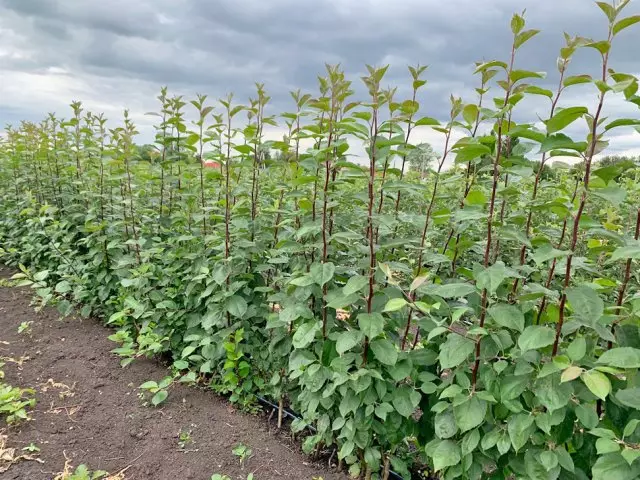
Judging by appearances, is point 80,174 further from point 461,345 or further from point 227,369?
point 461,345

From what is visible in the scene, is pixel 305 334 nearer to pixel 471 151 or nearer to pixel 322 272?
pixel 322 272

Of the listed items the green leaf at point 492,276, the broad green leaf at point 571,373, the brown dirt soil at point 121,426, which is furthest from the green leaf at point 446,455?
the brown dirt soil at point 121,426

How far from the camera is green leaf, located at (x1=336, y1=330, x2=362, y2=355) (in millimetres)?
1932

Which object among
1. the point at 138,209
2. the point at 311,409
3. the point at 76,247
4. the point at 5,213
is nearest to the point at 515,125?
the point at 311,409

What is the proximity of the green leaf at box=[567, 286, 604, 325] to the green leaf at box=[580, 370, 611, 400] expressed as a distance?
6.7 inches

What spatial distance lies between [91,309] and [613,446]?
4208 millimetres

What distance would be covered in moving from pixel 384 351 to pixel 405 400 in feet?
0.89

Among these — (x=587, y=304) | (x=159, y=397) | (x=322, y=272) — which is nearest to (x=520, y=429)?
(x=587, y=304)

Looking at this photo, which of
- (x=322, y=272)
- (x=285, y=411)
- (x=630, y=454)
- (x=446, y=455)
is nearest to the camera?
(x=630, y=454)

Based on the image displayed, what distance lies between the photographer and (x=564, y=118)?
1.46 meters

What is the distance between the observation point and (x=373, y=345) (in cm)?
199

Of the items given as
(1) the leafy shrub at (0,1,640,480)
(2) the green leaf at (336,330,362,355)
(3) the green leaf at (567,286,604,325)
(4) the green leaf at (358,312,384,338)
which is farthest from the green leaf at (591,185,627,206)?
(2) the green leaf at (336,330,362,355)

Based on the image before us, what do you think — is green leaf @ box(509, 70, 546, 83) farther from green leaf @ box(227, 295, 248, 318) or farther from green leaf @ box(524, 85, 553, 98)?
green leaf @ box(227, 295, 248, 318)

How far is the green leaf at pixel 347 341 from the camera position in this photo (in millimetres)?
1932
